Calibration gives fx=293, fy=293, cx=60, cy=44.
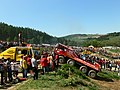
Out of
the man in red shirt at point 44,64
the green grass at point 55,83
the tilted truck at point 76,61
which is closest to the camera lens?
the green grass at point 55,83

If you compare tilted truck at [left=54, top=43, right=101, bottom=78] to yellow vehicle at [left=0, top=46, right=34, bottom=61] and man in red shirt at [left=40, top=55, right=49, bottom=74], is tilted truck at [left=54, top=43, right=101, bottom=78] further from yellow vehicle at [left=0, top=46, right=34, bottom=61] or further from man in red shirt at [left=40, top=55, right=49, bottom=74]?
man in red shirt at [left=40, top=55, right=49, bottom=74]

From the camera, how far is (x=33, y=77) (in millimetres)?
19328

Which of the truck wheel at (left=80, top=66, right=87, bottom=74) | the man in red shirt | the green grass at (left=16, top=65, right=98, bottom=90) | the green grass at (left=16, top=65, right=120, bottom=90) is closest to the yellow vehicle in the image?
the man in red shirt

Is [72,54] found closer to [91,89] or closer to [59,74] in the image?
[59,74]

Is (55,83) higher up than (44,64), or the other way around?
(44,64)

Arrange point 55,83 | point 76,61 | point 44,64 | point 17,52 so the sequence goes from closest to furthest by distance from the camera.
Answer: point 55,83, point 44,64, point 17,52, point 76,61

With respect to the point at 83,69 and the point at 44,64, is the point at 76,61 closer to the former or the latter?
the point at 83,69

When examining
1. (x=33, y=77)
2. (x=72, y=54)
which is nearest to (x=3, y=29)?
(x=72, y=54)

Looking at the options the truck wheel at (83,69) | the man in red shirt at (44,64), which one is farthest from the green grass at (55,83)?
the truck wheel at (83,69)

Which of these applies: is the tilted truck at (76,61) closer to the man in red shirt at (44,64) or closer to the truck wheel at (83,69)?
the truck wheel at (83,69)

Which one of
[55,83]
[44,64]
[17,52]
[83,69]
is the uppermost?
[17,52]

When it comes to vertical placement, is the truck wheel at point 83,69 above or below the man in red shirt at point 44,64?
below

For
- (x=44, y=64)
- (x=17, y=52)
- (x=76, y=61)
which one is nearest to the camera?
(x=44, y=64)

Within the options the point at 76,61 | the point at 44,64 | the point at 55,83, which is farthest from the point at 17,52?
the point at 55,83
